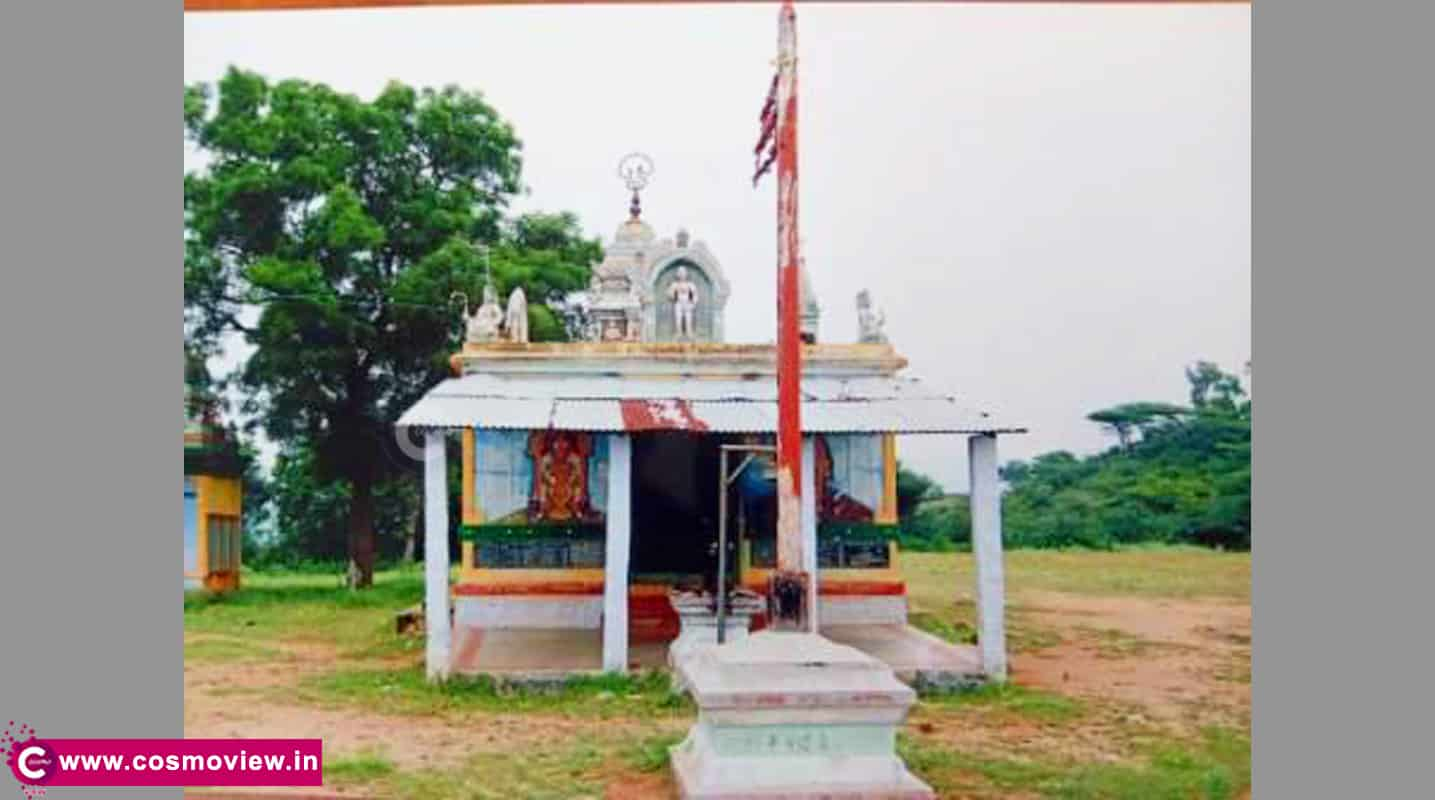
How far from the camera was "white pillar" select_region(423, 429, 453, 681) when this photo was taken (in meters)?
8.80

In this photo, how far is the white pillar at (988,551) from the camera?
900cm

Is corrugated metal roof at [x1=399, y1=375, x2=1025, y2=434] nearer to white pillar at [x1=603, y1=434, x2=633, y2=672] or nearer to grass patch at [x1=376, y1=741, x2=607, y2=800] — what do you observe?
white pillar at [x1=603, y1=434, x2=633, y2=672]

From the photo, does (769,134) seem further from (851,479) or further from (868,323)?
(851,479)

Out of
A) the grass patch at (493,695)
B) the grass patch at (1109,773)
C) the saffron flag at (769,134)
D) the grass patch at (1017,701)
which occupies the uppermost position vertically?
the saffron flag at (769,134)

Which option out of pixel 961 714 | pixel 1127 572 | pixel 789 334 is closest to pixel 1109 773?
pixel 961 714

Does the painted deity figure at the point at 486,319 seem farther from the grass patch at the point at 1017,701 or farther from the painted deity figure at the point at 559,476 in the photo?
the grass patch at the point at 1017,701

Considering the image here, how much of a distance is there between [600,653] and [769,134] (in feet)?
13.3

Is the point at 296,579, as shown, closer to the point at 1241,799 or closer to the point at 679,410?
the point at 679,410

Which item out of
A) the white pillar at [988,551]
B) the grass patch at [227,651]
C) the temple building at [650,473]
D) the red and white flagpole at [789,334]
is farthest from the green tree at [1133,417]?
the grass patch at [227,651]

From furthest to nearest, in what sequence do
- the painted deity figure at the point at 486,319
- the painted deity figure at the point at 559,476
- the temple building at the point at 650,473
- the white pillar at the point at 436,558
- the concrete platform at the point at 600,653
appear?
the painted deity figure at the point at 559,476, the painted deity figure at the point at 486,319, the temple building at the point at 650,473, the concrete platform at the point at 600,653, the white pillar at the point at 436,558

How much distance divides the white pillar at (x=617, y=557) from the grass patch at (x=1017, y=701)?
1.79m

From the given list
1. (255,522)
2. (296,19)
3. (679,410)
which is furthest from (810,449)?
(296,19)

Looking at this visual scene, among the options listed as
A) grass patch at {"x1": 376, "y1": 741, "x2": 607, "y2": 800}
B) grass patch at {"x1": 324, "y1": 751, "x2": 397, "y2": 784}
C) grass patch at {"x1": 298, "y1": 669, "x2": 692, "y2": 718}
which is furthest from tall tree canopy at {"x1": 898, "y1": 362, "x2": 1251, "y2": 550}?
grass patch at {"x1": 324, "y1": 751, "x2": 397, "y2": 784}

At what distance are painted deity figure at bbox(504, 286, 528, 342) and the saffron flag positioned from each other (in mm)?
2855
